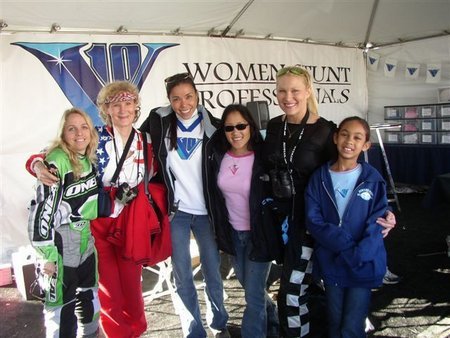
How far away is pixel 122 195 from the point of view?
1941 mm

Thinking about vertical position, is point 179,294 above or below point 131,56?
below

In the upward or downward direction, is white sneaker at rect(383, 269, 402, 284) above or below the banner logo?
below

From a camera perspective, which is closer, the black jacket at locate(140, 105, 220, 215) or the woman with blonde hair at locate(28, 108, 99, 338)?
the woman with blonde hair at locate(28, 108, 99, 338)

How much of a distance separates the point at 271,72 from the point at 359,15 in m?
1.42

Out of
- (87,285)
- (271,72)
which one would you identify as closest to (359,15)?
(271,72)

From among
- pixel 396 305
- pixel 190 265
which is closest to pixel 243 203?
pixel 190 265

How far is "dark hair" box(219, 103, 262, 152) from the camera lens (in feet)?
6.42

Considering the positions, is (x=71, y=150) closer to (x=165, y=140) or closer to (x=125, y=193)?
(x=125, y=193)

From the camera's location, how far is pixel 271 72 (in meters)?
5.74

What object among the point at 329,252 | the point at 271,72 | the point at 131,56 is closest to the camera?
the point at 329,252

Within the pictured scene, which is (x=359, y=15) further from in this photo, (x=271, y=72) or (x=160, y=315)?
(x=160, y=315)

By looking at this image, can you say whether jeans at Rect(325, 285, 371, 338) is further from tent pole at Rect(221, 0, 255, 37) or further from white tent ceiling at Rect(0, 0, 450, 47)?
tent pole at Rect(221, 0, 255, 37)

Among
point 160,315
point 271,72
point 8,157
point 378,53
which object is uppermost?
point 378,53

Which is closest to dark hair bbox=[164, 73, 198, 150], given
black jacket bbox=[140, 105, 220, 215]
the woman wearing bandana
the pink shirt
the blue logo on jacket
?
black jacket bbox=[140, 105, 220, 215]
